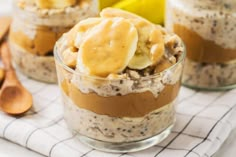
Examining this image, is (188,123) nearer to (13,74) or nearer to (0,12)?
(13,74)

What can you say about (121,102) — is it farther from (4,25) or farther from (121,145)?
(4,25)

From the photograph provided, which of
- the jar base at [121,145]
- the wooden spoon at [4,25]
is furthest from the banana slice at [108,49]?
the wooden spoon at [4,25]

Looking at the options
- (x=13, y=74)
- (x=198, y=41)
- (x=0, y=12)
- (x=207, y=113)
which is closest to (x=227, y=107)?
(x=207, y=113)

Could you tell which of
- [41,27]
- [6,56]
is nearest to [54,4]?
[41,27]

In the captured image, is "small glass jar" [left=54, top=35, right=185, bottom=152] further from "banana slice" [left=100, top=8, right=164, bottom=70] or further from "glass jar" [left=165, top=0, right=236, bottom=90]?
"glass jar" [left=165, top=0, right=236, bottom=90]

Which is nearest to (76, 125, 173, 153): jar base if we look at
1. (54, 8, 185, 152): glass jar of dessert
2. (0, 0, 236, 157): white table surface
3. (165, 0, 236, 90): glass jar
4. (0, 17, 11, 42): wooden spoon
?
(54, 8, 185, 152): glass jar of dessert

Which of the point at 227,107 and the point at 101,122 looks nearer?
the point at 101,122

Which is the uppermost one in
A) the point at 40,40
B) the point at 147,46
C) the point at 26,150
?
the point at 147,46
